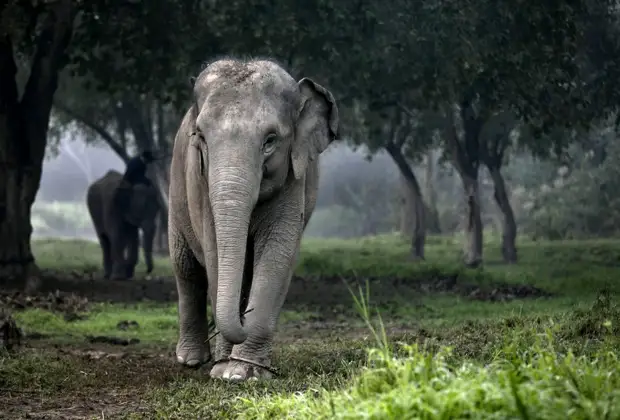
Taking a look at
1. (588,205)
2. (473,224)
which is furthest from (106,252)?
(588,205)

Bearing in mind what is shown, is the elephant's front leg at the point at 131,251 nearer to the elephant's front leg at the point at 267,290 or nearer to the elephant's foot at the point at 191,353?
the elephant's foot at the point at 191,353

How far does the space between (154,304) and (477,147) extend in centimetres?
1143

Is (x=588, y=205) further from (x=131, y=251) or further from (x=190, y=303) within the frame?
(x=190, y=303)

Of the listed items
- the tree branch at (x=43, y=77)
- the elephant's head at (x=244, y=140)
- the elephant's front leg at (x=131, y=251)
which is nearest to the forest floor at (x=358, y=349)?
the elephant's front leg at (x=131, y=251)

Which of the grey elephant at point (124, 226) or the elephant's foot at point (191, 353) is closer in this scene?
the elephant's foot at point (191, 353)

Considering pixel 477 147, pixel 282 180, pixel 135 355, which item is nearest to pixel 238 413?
pixel 282 180

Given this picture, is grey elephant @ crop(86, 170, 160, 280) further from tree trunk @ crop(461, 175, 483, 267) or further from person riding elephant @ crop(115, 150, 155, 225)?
tree trunk @ crop(461, 175, 483, 267)

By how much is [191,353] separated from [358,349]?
1502mm

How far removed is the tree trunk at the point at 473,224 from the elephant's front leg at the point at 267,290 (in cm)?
1711

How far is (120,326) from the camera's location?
48.5 ft

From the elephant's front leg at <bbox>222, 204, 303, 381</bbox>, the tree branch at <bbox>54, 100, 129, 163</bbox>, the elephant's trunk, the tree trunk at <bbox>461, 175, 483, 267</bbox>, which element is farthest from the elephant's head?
the tree branch at <bbox>54, 100, 129, 163</bbox>

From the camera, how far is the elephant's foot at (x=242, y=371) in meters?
8.65

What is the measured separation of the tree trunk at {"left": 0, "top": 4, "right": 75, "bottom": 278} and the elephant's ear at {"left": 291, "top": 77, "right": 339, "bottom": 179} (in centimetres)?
1057

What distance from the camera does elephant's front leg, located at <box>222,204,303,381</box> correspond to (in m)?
8.78
